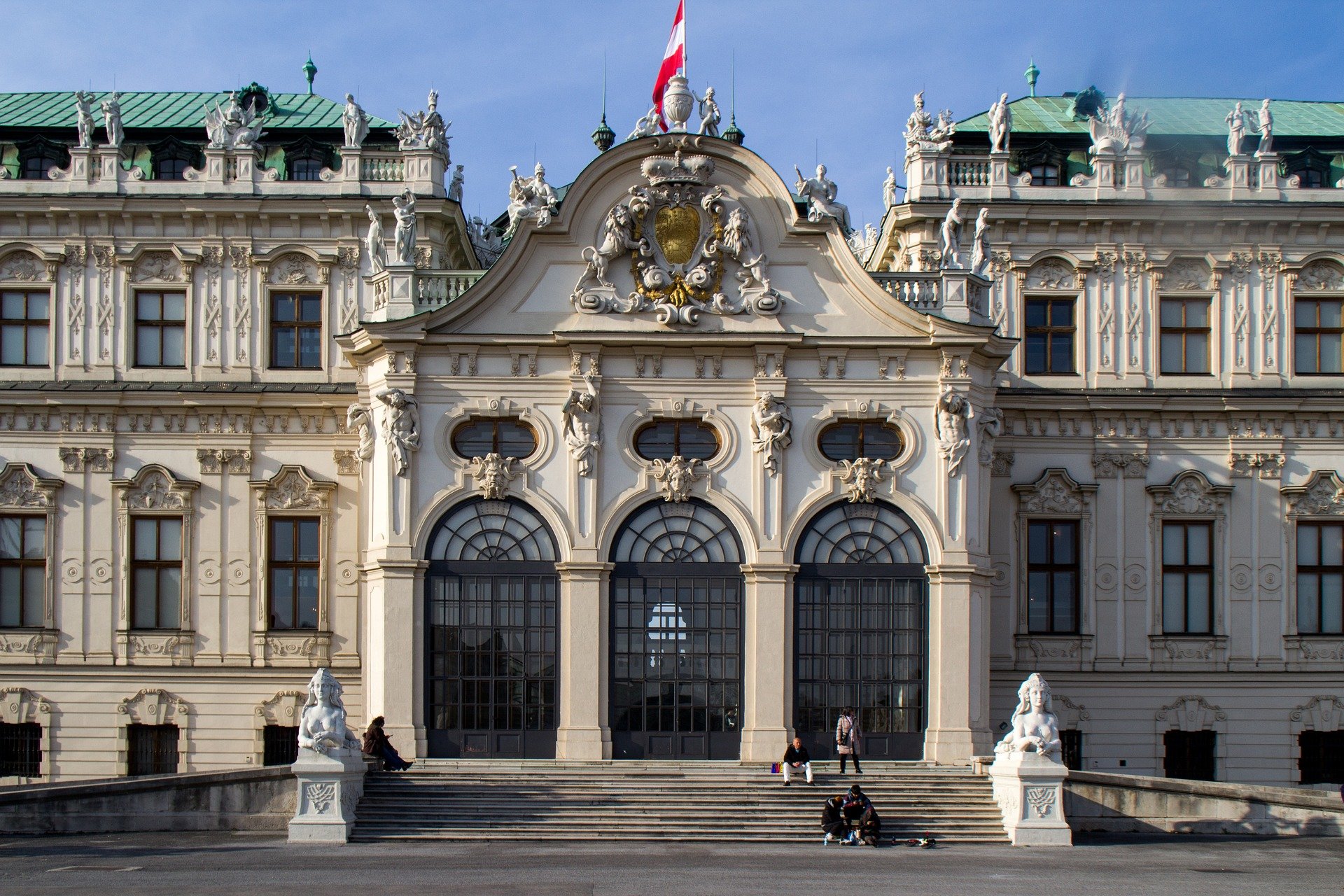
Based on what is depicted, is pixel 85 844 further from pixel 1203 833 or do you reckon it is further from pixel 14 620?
pixel 1203 833

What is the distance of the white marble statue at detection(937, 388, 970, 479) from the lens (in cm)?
3381

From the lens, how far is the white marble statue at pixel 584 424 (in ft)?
110

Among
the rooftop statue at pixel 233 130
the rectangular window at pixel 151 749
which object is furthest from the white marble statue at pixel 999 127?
the rectangular window at pixel 151 749

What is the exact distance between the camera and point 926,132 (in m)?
38.8

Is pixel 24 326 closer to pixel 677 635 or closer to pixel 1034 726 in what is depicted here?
pixel 677 635

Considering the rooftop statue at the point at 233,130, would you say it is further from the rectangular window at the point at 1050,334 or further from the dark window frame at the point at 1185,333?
the dark window frame at the point at 1185,333

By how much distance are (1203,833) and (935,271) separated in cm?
1236

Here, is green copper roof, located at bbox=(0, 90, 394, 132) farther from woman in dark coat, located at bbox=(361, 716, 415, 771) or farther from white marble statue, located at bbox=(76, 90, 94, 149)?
woman in dark coat, located at bbox=(361, 716, 415, 771)

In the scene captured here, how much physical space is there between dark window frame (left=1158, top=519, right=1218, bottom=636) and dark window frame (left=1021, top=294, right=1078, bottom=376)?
4.31 metres

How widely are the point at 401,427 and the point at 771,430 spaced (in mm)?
7494

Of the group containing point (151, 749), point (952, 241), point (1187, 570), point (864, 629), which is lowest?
point (151, 749)

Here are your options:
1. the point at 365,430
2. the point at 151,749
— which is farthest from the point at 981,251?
the point at 151,749

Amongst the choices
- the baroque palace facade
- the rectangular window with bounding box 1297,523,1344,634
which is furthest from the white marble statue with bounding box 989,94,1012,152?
the rectangular window with bounding box 1297,523,1344,634

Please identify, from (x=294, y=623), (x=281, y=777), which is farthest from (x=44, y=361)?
(x=281, y=777)
